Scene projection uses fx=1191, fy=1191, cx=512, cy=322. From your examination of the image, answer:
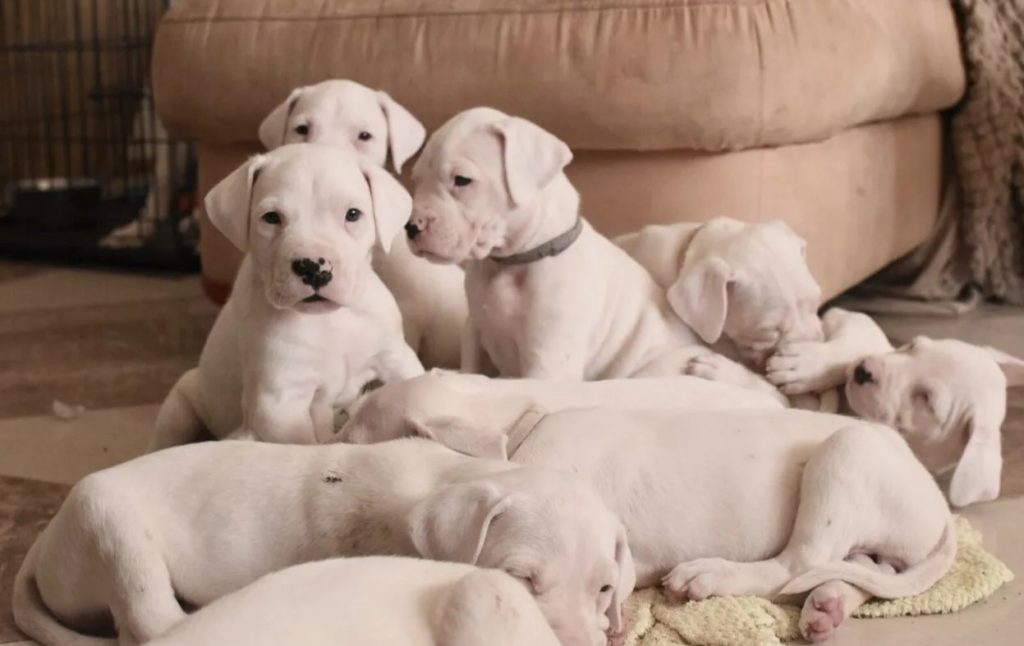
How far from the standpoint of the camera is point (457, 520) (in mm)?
1480

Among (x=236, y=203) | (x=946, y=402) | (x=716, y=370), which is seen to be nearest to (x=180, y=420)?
(x=236, y=203)

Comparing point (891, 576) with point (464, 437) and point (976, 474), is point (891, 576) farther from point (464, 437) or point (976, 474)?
point (464, 437)

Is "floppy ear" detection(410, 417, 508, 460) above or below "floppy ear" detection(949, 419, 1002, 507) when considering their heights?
above

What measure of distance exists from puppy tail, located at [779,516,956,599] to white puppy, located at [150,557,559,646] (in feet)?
1.68

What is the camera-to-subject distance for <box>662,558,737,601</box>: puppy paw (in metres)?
1.71

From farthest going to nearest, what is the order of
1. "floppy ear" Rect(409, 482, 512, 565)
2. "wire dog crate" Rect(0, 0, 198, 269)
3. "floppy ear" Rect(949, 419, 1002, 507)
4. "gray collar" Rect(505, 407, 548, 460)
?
"wire dog crate" Rect(0, 0, 198, 269) < "floppy ear" Rect(949, 419, 1002, 507) < "gray collar" Rect(505, 407, 548, 460) < "floppy ear" Rect(409, 482, 512, 565)

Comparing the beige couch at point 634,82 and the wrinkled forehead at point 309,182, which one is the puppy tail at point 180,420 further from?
the beige couch at point 634,82

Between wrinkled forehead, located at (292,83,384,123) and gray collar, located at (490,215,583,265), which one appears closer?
gray collar, located at (490,215,583,265)

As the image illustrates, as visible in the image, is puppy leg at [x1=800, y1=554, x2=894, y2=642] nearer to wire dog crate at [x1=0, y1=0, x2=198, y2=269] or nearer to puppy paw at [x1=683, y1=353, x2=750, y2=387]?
puppy paw at [x1=683, y1=353, x2=750, y2=387]

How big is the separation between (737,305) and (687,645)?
109 centimetres

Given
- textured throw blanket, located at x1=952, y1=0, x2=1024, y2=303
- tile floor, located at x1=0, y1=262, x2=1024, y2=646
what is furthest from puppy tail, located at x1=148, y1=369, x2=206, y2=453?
textured throw blanket, located at x1=952, y1=0, x2=1024, y2=303

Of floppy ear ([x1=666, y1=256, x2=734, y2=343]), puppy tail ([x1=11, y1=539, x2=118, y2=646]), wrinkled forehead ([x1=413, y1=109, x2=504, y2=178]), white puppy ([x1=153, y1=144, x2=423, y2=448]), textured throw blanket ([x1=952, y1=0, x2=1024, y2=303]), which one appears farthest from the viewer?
textured throw blanket ([x1=952, y1=0, x2=1024, y2=303])

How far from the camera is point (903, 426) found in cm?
227

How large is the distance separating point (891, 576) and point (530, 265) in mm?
968
